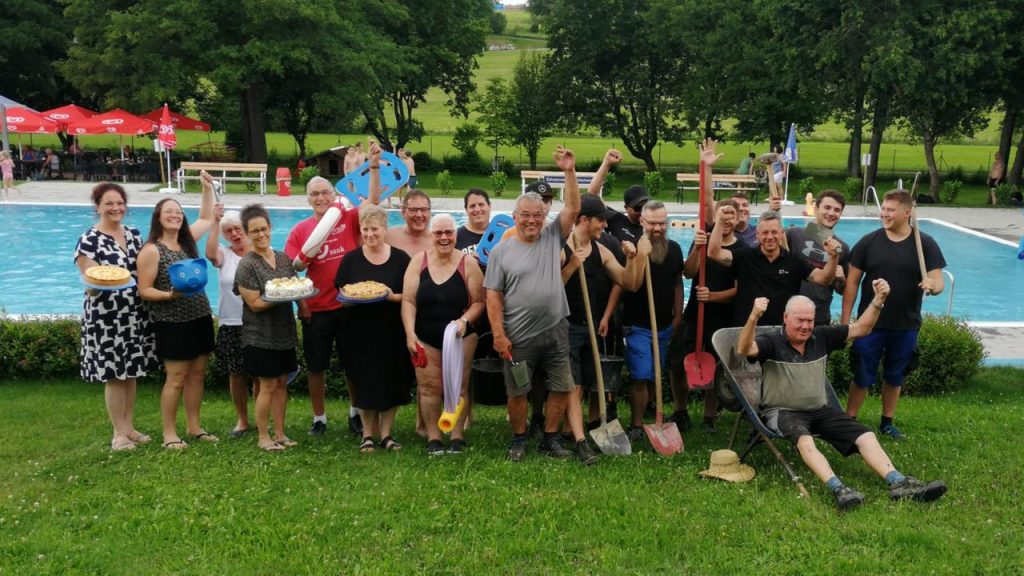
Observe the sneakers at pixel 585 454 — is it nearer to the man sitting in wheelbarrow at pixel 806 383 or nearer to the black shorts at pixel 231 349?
the man sitting in wheelbarrow at pixel 806 383

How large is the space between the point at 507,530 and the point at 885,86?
21.6 metres

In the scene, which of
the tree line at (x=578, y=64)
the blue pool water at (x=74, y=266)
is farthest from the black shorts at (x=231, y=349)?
the tree line at (x=578, y=64)

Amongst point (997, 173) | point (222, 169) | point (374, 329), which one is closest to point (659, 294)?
point (374, 329)

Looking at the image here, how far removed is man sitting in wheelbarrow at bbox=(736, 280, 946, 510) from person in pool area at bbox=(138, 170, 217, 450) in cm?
358

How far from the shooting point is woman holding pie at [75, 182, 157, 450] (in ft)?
17.4

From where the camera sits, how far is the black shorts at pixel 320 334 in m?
5.64

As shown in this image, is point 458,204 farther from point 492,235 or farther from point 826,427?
point 826,427

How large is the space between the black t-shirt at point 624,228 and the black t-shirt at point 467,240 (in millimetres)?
971

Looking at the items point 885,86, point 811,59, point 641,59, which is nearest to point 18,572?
point 885,86

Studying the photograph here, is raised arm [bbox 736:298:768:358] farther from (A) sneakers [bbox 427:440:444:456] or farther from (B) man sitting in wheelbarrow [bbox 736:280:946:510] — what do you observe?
(A) sneakers [bbox 427:440:444:456]

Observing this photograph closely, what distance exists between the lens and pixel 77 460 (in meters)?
5.24

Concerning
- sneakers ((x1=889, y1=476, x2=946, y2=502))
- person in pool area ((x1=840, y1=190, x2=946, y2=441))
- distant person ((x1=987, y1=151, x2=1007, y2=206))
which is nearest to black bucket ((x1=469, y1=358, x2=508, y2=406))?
sneakers ((x1=889, y1=476, x2=946, y2=502))

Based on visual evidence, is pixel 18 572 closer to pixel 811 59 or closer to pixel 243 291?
pixel 243 291

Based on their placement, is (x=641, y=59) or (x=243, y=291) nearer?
(x=243, y=291)
